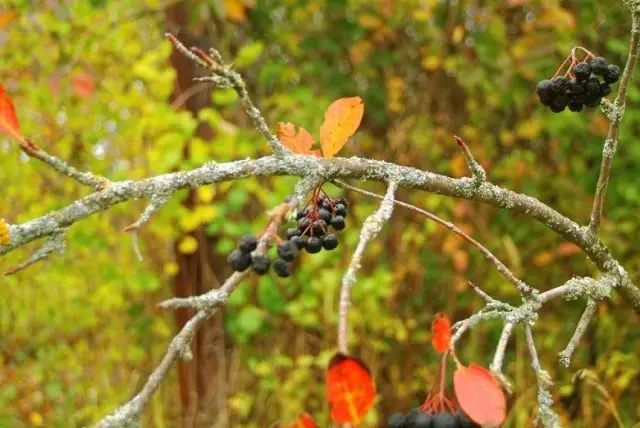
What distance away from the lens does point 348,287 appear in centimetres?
55

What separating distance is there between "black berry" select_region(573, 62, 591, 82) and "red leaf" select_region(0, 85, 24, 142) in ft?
2.30

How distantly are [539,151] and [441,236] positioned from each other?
546 millimetres

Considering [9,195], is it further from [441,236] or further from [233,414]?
[441,236]

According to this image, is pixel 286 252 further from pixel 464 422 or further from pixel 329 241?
pixel 464 422

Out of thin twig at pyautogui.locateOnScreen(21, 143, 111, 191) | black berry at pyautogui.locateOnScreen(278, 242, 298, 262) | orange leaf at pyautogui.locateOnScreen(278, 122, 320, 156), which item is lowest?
black berry at pyautogui.locateOnScreen(278, 242, 298, 262)

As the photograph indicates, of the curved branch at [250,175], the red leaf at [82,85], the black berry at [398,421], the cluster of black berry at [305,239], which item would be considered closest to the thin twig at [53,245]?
the curved branch at [250,175]

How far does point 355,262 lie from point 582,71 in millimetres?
541

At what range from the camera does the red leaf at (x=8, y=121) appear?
0.69m

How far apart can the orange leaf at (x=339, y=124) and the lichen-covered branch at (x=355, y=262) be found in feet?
0.27

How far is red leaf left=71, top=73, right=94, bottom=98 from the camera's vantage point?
7.75 ft

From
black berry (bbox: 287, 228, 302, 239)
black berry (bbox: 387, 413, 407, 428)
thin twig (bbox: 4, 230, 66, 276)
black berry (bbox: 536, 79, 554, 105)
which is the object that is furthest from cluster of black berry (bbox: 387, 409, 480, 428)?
black berry (bbox: 536, 79, 554, 105)

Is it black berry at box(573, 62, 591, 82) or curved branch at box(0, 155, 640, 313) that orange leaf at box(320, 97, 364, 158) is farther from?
black berry at box(573, 62, 591, 82)

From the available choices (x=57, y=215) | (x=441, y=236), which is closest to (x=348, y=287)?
(x=57, y=215)

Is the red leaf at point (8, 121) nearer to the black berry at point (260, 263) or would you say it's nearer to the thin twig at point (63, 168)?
the thin twig at point (63, 168)
